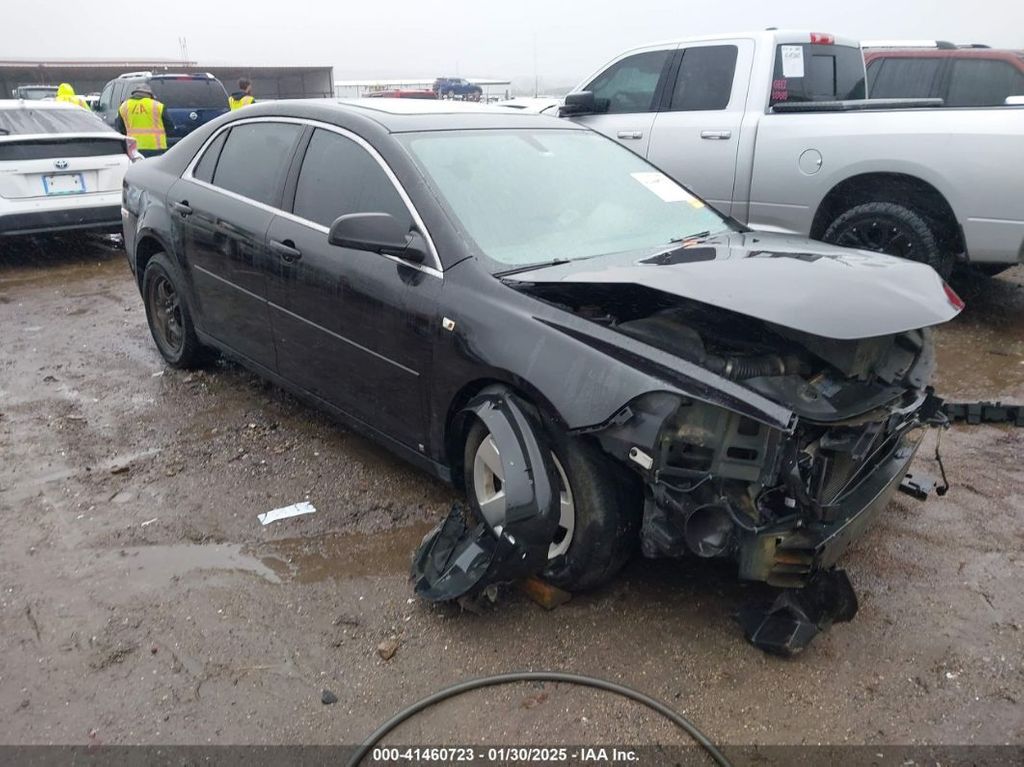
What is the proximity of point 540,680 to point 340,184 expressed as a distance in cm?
230

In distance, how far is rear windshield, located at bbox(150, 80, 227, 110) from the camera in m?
15.6

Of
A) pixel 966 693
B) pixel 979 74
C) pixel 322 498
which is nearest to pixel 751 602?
pixel 966 693

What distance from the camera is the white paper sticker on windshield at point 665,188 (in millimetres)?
3932

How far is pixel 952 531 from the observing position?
341cm

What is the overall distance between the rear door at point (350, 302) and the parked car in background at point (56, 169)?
5223mm

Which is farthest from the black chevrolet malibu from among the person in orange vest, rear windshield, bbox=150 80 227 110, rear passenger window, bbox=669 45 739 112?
rear windshield, bbox=150 80 227 110

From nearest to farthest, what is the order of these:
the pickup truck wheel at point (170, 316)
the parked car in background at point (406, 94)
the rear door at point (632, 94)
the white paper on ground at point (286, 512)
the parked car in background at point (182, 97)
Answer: the white paper on ground at point (286, 512) < the pickup truck wheel at point (170, 316) < the rear door at point (632, 94) < the parked car in background at point (182, 97) < the parked car in background at point (406, 94)

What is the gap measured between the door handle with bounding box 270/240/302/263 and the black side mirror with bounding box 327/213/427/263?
0.69 metres

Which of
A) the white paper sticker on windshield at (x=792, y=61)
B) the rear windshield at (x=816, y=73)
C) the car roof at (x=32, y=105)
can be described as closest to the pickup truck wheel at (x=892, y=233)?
the rear windshield at (x=816, y=73)

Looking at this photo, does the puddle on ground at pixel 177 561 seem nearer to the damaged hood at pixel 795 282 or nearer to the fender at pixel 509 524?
the fender at pixel 509 524

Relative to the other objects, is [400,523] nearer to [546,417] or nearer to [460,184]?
[546,417]

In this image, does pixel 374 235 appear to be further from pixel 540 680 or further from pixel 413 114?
pixel 540 680

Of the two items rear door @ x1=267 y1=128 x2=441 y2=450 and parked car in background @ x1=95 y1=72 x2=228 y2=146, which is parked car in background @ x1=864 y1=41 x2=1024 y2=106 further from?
parked car in background @ x1=95 y1=72 x2=228 y2=146

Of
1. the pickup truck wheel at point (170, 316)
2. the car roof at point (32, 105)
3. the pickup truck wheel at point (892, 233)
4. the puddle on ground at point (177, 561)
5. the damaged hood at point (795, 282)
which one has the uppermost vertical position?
the car roof at point (32, 105)
